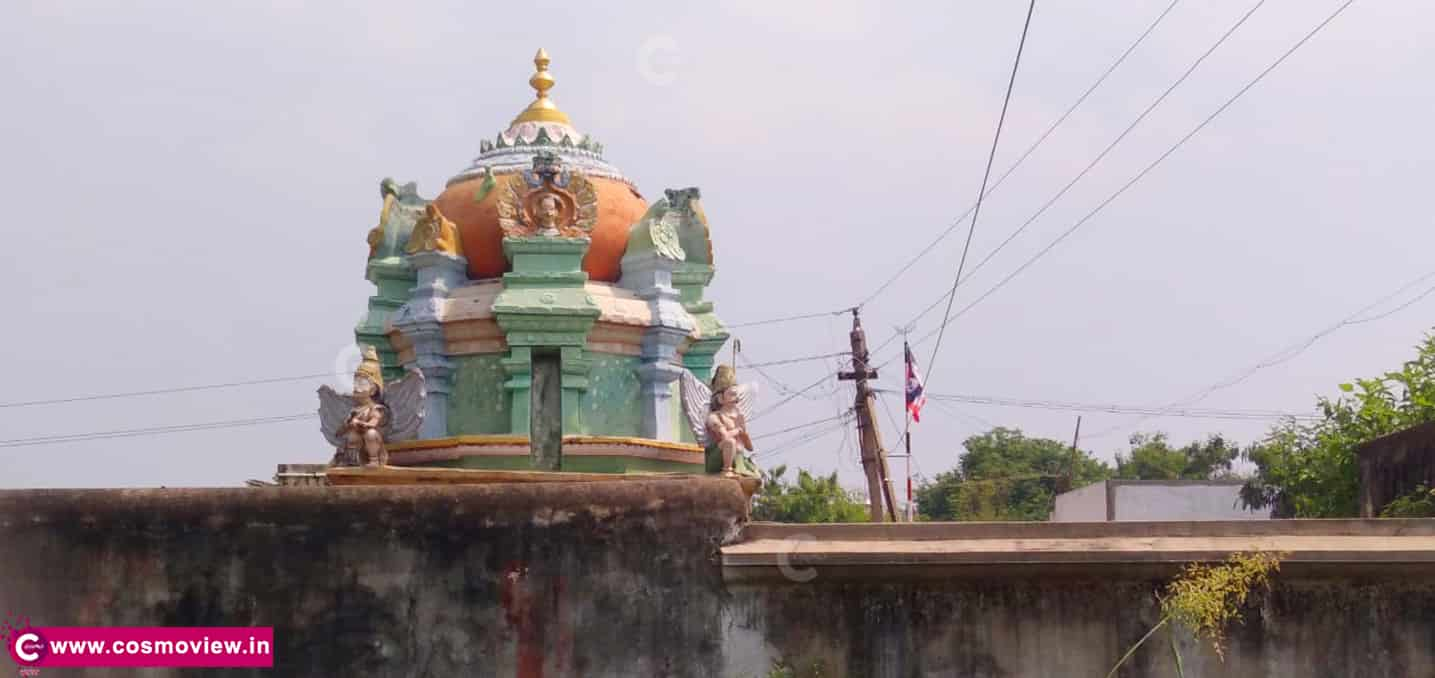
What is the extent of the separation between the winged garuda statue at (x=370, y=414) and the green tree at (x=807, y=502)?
100 feet

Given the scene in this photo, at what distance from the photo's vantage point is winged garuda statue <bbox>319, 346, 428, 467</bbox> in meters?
15.1

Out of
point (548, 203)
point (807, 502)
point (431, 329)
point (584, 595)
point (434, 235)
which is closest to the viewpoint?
point (584, 595)

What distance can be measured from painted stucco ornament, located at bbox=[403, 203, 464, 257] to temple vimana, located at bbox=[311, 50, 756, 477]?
0.01 metres

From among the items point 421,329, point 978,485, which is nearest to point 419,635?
point 421,329

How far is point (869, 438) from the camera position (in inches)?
1120

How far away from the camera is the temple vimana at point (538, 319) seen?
53.0ft

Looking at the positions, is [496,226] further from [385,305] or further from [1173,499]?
[1173,499]

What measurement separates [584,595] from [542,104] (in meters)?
8.43

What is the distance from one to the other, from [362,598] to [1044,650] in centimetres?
397

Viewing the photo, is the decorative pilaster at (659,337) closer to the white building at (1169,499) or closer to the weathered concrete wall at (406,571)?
the weathered concrete wall at (406,571)

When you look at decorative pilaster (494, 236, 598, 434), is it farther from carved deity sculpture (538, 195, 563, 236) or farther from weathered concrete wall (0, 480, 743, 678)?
weathered concrete wall (0, 480, 743, 678)
